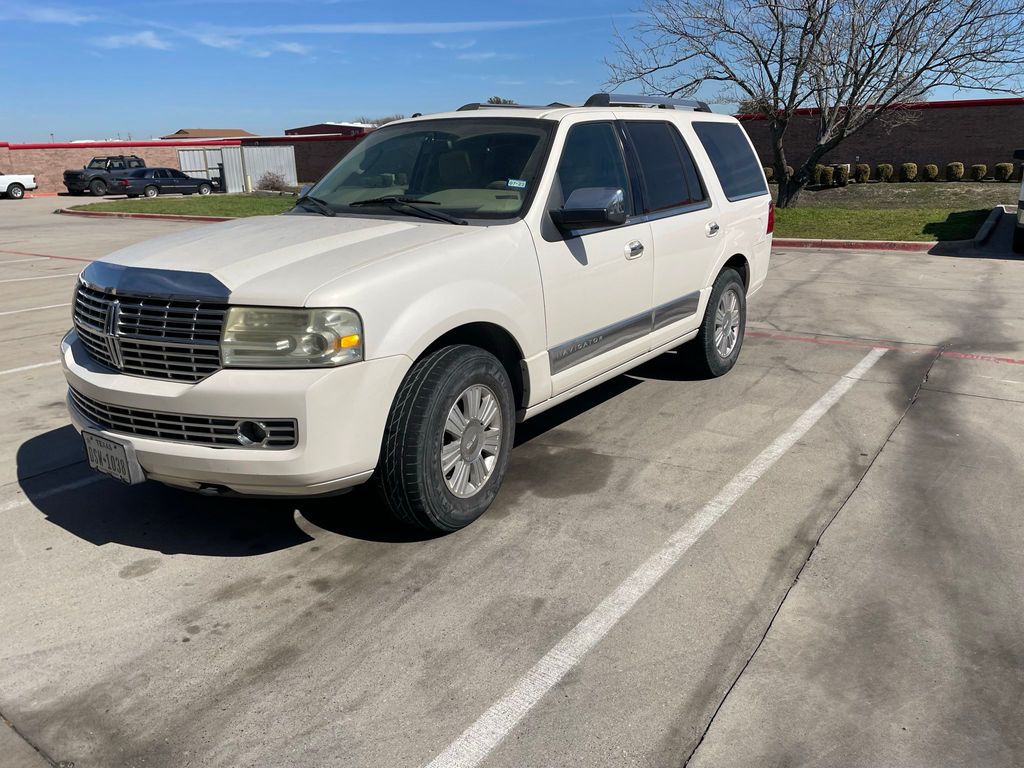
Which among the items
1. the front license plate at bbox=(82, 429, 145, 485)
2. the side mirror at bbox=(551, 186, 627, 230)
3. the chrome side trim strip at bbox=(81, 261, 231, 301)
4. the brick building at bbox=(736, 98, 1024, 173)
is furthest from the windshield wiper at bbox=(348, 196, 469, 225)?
the brick building at bbox=(736, 98, 1024, 173)

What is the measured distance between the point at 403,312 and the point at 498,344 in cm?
82

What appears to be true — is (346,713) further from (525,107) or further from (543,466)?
(525,107)

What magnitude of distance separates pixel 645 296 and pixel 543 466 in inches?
49.3

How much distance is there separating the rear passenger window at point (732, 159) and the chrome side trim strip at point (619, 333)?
1.04 metres

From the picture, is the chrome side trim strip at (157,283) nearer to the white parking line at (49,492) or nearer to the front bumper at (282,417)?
the front bumper at (282,417)

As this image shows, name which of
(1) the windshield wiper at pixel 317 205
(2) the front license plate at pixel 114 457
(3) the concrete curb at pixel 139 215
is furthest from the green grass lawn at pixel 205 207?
(2) the front license plate at pixel 114 457

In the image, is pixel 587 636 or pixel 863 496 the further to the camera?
pixel 863 496

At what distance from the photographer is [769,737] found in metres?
2.72

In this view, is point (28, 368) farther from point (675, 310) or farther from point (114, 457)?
point (675, 310)

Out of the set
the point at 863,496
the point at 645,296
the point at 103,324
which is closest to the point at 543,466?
the point at 645,296

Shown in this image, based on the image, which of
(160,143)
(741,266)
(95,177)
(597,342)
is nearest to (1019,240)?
(741,266)

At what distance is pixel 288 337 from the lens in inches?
134

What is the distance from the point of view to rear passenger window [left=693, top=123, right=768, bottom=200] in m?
6.33

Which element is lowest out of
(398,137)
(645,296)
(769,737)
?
(769,737)
